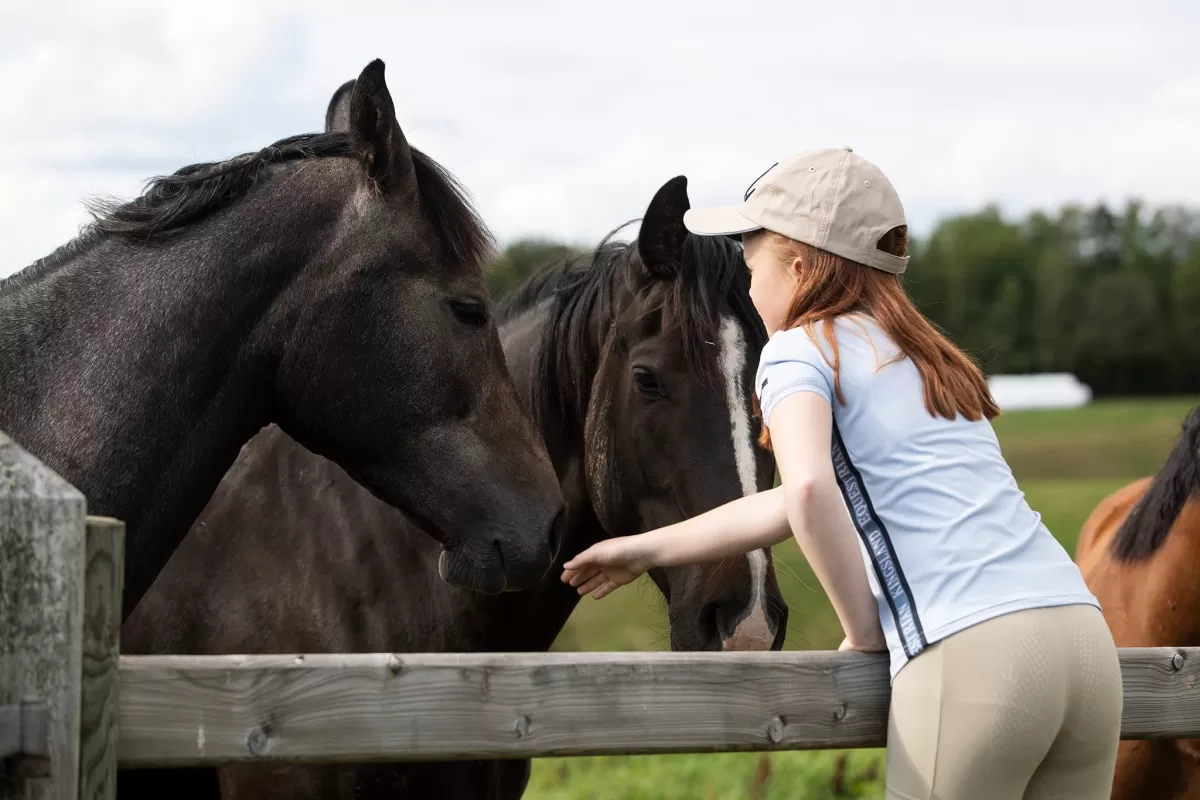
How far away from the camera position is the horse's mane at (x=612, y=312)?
3.89m

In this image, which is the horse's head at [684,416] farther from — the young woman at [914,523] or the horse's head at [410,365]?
the young woman at [914,523]

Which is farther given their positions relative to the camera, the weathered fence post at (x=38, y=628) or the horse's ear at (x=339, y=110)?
the horse's ear at (x=339, y=110)

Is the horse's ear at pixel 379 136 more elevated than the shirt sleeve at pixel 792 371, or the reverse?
the horse's ear at pixel 379 136

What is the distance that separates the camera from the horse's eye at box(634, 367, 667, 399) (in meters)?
3.88

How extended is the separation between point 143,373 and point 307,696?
1.14m

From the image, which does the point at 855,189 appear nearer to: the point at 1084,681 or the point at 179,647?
the point at 1084,681

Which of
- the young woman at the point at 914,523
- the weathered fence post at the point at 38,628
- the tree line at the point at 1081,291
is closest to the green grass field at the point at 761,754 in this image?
the young woman at the point at 914,523

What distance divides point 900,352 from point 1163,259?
94796mm

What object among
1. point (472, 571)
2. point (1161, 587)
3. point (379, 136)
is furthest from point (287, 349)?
point (1161, 587)

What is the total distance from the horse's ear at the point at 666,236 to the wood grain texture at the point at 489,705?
1.96 metres

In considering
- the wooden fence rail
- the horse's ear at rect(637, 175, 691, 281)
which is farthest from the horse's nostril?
the wooden fence rail

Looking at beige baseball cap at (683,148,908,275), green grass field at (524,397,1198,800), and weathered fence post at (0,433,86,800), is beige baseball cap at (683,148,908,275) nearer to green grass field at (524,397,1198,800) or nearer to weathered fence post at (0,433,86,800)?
green grass field at (524,397,1198,800)

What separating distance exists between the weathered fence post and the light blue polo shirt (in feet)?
3.89

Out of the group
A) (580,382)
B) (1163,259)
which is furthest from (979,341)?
(580,382)
